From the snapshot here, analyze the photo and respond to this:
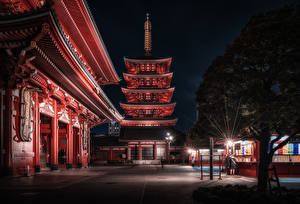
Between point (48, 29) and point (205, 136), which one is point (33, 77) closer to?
point (48, 29)

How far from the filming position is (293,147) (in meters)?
18.3

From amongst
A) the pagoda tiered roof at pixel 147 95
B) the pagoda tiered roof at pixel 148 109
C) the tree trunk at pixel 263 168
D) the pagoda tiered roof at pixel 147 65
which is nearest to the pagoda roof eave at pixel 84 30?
the tree trunk at pixel 263 168

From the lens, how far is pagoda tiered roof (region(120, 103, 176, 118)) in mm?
48734

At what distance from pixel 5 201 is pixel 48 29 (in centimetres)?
679

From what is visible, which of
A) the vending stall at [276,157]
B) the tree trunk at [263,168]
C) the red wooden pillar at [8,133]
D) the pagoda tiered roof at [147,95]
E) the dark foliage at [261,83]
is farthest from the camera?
the pagoda tiered roof at [147,95]

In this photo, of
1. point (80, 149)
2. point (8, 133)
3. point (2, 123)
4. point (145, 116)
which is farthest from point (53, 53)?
point (145, 116)

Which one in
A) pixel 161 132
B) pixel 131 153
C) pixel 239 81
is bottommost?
pixel 131 153

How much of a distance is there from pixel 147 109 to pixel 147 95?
265 centimetres

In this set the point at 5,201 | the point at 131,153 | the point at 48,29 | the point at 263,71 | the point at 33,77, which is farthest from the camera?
the point at 131,153

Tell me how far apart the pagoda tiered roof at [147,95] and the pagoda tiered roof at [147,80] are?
170 centimetres

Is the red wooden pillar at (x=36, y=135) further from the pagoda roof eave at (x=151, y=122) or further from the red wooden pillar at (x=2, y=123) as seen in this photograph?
the pagoda roof eave at (x=151, y=122)

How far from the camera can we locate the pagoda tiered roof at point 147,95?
→ 4869 centimetres

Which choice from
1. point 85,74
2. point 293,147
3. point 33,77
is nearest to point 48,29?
point 33,77

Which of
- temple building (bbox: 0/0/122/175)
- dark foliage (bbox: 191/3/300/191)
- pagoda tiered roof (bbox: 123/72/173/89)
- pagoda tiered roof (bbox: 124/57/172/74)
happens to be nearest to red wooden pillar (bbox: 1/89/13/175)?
temple building (bbox: 0/0/122/175)
